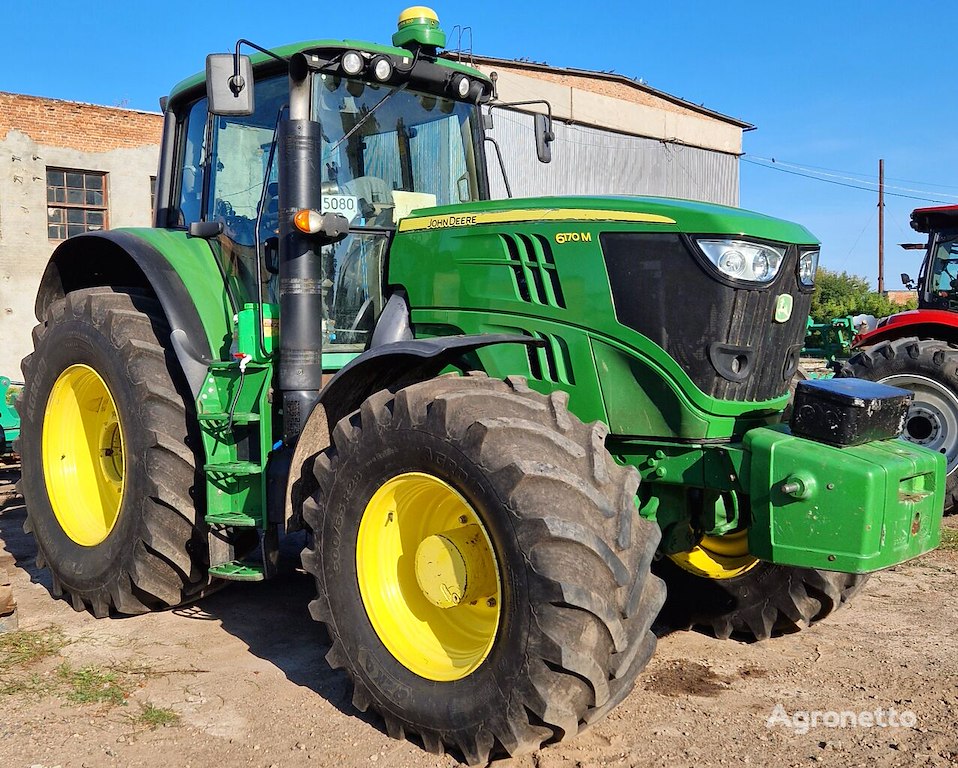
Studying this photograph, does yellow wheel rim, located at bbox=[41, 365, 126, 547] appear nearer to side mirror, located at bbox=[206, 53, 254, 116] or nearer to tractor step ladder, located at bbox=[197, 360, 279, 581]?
tractor step ladder, located at bbox=[197, 360, 279, 581]

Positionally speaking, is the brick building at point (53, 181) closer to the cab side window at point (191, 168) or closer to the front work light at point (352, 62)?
the cab side window at point (191, 168)

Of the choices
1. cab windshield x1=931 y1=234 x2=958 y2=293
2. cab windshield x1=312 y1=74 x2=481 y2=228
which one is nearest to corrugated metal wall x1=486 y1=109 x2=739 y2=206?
cab windshield x1=931 y1=234 x2=958 y2=293

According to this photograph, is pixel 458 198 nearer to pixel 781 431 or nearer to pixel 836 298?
pixel 781 431

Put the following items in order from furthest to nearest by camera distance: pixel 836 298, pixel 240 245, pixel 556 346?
1. pixel 836 298
2. pixel 240 245
3. pixel 556 346

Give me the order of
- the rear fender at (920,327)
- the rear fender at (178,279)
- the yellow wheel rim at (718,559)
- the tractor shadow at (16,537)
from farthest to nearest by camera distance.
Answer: the rear fender at (920,327)
the tractor shadow at (16,537)
the rear fender at (178,279)
the yellow wheel rim at (718,559)

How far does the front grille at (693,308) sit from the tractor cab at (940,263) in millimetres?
6618

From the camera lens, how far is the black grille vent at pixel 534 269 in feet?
12.3

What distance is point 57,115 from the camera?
17.6 m

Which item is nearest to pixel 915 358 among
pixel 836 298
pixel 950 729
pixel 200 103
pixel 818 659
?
A: pixel 818 659

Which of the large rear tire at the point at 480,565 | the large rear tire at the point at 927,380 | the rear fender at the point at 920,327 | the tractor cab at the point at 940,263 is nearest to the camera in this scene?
the large rear tire at the point at 480,565

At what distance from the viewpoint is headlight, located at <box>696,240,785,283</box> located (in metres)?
3.47

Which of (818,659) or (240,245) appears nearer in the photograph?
(818,659)

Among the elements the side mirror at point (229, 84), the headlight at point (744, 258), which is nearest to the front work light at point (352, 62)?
the side mirror at point (229, 84)

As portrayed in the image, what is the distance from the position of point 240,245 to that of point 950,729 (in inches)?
145
